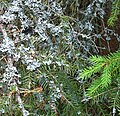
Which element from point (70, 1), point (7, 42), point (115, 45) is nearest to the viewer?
point (7, 42)

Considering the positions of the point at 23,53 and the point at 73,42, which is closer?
the point at 23,53

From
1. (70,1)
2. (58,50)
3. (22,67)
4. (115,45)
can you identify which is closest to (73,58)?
(58,50)

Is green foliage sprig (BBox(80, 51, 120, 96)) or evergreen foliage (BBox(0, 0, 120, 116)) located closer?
green foliage sprig (BBox(80, 51, 120, 96))

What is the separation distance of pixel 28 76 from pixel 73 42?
0.80ft

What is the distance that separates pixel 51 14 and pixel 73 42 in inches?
5.2

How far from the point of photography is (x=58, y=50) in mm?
1177

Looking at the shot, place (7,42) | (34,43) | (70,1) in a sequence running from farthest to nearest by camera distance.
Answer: (70,1), (34,43), (7,42)

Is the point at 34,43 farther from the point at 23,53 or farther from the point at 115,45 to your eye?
the point at 115,45

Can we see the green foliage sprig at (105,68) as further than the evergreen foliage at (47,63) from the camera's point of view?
No

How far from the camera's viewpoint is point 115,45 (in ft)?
5.04

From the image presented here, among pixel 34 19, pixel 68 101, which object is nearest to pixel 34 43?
pixel 34 19

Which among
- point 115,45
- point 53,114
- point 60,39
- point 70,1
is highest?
point 70,1

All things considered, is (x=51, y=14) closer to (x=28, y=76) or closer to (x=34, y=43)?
(x=34, y=43)

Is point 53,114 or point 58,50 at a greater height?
point 58,50
